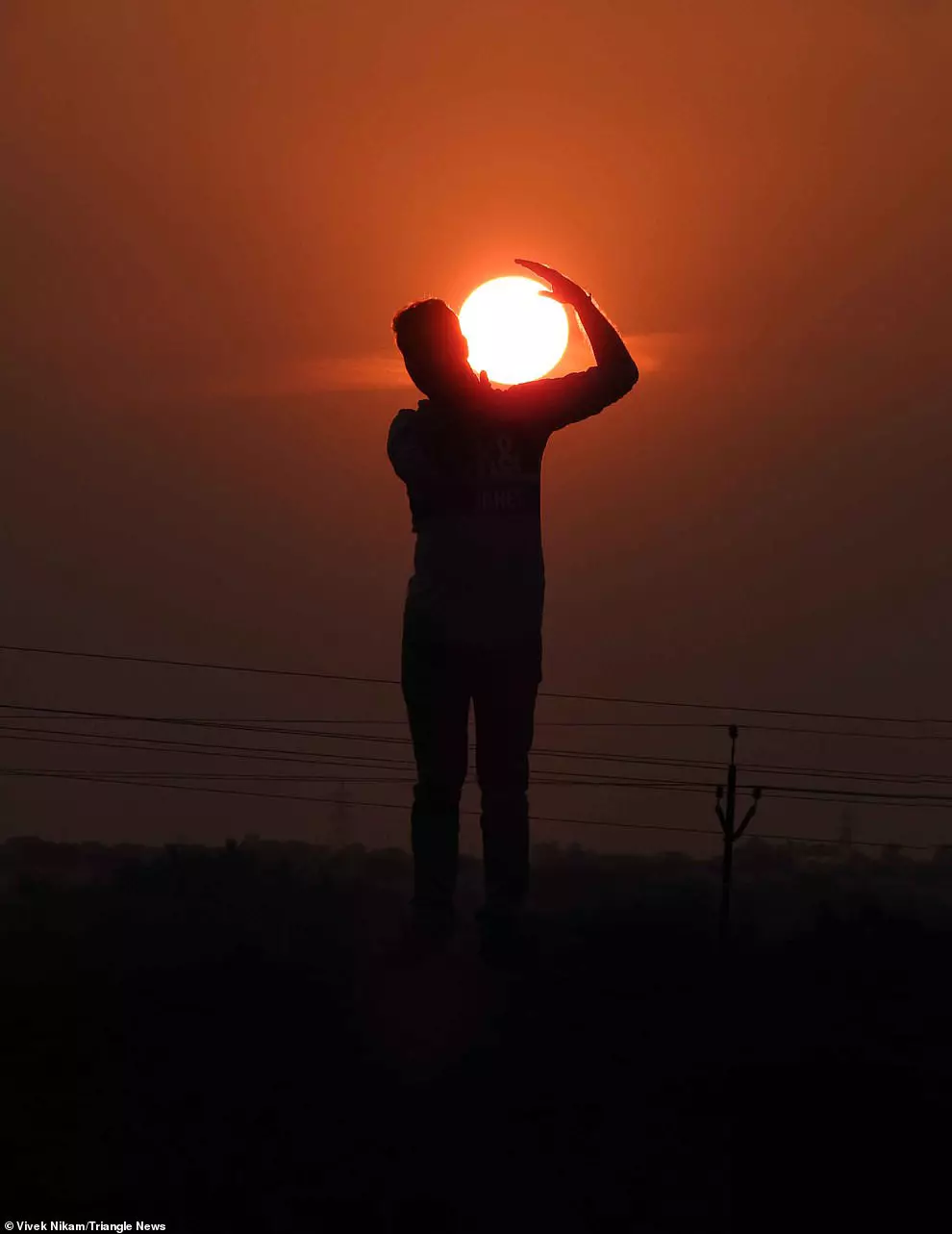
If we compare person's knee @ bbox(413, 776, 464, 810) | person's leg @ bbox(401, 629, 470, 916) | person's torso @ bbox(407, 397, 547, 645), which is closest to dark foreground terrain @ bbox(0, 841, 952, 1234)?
person's leg @ bbox(401, 629, 470, 916)

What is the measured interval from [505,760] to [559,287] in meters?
2.49

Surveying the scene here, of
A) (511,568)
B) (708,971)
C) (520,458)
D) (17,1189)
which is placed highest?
(520,458)

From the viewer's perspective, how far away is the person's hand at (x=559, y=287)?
345 inches

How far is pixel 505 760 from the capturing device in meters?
8.59

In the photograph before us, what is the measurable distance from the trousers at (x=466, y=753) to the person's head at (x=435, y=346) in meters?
1.27

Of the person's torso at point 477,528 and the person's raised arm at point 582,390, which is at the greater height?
the person's raised arm at point 582,390

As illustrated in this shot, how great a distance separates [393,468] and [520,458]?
0.67 metres

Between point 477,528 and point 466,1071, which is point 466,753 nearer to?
point 477,528

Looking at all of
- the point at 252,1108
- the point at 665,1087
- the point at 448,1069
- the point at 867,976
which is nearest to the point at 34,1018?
the point at 252,1108

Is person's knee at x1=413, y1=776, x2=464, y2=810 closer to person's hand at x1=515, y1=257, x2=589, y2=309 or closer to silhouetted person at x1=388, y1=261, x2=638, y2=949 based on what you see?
silhouetted person at x1=388, y1=261, x2=638, y2=949

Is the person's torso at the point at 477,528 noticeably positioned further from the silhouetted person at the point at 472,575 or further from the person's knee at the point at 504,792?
the person's knee at the point at 504,792

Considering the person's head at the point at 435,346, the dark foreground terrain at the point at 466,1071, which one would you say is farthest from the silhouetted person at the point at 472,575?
the dark foreground terrain at the point at 466,1071

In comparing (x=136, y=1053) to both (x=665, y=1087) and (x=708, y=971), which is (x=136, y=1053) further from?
(x=708, y=971)

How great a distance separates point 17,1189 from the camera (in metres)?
5.46
